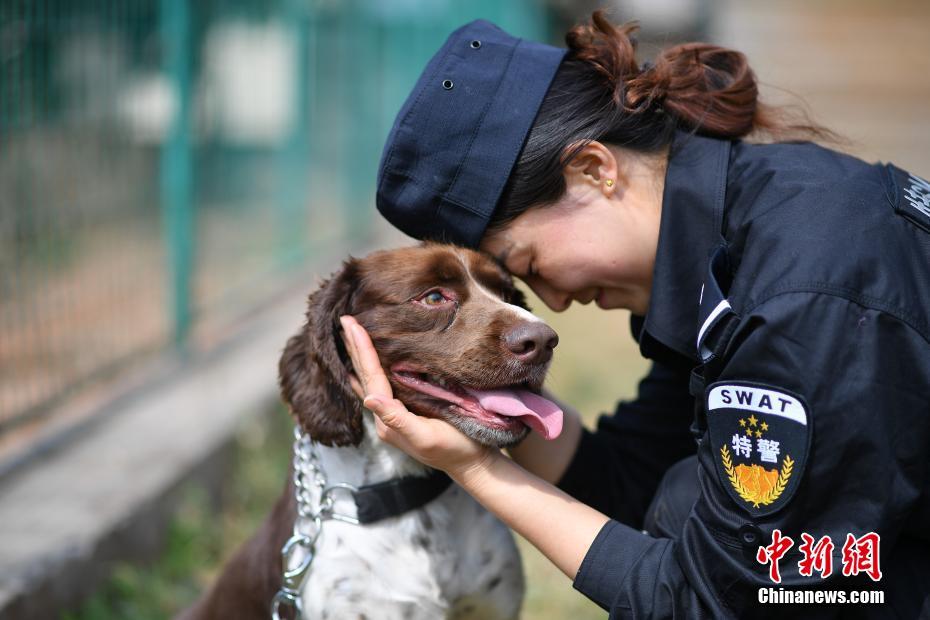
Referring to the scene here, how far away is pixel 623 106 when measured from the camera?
2537mm

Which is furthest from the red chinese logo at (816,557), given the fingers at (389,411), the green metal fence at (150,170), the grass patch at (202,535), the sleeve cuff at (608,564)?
the green metal fence at (150,170)

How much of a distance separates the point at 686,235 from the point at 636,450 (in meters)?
0.96

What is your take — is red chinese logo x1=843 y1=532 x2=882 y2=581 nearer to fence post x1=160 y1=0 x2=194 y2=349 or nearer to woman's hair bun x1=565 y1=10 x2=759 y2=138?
woman's hair bun x1=565 y1=10 x2=759 y2=138

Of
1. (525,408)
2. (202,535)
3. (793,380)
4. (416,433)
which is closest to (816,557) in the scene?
(793,380)

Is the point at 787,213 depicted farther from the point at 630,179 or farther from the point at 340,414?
the point at 340,414

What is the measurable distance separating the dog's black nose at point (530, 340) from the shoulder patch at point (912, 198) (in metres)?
0.84

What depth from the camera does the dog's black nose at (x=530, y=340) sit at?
2547mm

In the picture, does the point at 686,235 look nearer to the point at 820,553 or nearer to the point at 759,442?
the point at 759,442

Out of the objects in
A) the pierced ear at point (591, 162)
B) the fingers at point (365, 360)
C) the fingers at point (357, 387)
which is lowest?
the fingers at point (357, 387)

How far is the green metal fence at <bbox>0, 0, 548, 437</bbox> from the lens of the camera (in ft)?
13.1

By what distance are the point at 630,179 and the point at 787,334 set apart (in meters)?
0.74

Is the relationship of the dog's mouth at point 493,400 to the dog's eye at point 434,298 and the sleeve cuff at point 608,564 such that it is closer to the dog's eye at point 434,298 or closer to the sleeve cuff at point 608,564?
the dog's eye at point 434,298

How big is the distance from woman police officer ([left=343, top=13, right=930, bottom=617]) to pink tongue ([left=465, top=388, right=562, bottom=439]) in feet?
0.43

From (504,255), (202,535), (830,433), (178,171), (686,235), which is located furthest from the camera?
(178,171)
